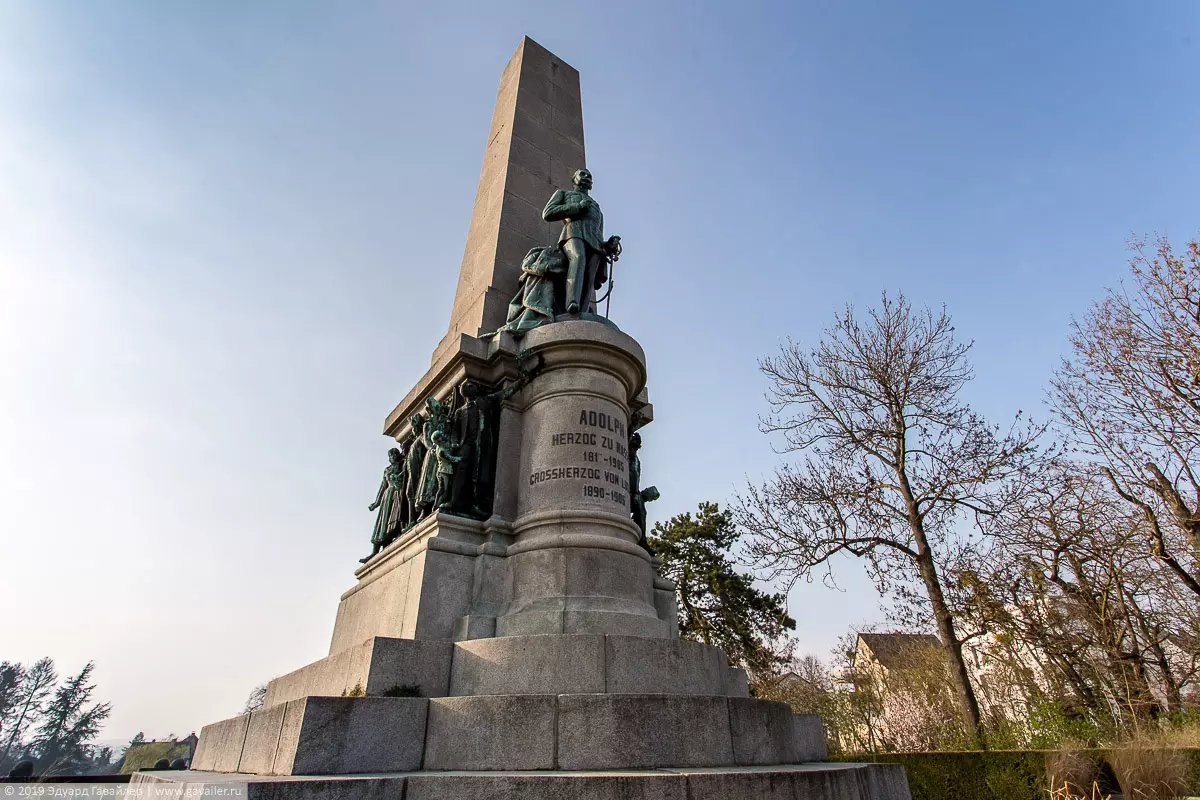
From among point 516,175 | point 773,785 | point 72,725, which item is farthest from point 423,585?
point 72,725

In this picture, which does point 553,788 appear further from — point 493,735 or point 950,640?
point 950,640

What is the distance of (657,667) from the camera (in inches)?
206

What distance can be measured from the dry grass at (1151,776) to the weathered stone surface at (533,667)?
648 cm

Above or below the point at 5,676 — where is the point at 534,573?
below

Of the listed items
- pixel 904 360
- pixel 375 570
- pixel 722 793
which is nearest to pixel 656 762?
pixel 722 793

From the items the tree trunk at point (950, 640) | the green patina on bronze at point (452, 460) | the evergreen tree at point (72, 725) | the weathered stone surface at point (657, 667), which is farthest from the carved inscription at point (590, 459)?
the evergreen tree at point (72, 725)

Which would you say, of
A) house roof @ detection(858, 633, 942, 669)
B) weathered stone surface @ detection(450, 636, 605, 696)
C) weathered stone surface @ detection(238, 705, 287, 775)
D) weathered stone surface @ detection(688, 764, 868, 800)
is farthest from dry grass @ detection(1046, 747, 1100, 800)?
house roof @ detection(858, 633, 942, 669)

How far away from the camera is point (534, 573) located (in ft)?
20.4

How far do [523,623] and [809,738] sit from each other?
2.82 metres

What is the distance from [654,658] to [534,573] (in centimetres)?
147

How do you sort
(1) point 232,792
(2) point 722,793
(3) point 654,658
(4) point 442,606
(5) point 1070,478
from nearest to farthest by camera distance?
(1) point 232,792 → (2) point 722,793 → (3) point 654,658 → (4) point 442,606 → (5) point 1070,478

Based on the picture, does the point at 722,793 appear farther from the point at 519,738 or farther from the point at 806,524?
the point at 806,524

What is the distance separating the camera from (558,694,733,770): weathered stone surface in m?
4.28

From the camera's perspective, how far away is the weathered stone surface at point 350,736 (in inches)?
165
